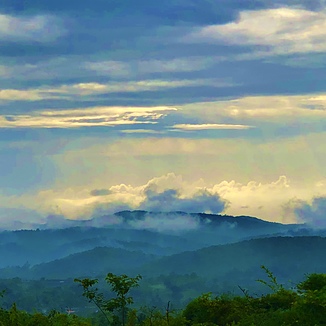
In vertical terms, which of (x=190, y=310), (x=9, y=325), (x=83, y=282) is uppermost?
(x=83, y=282)

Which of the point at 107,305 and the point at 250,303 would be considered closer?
the point at 107,305

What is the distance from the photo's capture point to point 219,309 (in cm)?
4353

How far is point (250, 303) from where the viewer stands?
43500 millimetres

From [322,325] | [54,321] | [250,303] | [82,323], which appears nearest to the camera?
[322,325]

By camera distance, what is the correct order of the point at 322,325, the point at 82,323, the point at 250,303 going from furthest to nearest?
the point at 250,303 < the point at 82,323 < the point at 322,325

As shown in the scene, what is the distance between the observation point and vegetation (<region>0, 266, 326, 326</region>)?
1240 inches

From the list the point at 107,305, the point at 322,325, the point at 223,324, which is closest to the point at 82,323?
the point at 107,305

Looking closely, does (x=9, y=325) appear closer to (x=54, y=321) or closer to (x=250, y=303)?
(x=54, y=321)

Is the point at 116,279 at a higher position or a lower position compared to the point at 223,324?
higher

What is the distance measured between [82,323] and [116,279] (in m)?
4.64

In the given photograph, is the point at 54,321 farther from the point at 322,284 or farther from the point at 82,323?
the point at 322,284

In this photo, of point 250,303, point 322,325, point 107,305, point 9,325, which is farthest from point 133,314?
point 250,303

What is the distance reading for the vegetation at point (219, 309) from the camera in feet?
103

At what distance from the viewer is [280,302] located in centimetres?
4397
